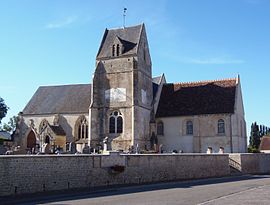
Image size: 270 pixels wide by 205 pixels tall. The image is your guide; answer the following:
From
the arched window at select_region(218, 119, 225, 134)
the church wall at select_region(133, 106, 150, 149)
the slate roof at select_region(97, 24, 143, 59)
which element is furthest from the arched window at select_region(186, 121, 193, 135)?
the slate roof at select_region(97, 24, 143, 59)

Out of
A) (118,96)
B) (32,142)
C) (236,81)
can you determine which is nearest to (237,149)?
(236,81)

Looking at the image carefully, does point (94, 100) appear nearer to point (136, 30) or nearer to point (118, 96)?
point (118, 96)

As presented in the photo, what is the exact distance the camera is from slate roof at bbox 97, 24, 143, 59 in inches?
1797

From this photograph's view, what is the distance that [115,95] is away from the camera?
44938mm

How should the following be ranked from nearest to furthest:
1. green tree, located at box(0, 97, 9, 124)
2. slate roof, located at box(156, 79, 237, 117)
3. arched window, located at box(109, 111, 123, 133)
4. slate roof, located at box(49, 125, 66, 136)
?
1. arched window, located at box(109, 111, 123, 133)
2. slate roof, located at box(156, 79, 237, 117)
3. slate roof, located at box(49, 125, 66, 136)
4. green tree, located at box(0, 97, 9, 124)

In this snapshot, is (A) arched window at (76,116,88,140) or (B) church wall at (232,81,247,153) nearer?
(B) church wall at (232,81,247,153)

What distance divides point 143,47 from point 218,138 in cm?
1406

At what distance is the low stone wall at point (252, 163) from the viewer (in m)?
37.5

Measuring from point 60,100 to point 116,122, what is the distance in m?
12.0

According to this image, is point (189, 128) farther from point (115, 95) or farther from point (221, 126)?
point (115, 95)

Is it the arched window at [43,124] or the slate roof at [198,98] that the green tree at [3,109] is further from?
the slate roof at [198,98]

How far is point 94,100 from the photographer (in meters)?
45.4

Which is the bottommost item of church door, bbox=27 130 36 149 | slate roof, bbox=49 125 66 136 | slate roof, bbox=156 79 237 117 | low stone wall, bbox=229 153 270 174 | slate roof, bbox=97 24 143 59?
low stone wall, bbox=229 153 270 174

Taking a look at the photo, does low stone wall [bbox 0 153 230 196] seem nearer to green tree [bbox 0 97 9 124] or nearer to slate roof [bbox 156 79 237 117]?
slate roof [bbox 156 79 237 117]
